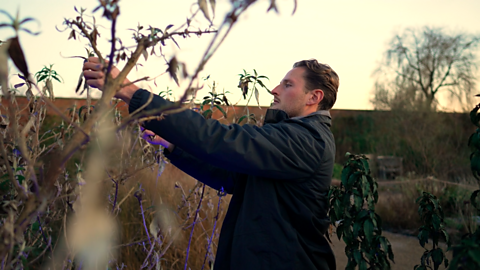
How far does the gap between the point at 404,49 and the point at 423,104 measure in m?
9.19

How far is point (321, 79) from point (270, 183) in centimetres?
72

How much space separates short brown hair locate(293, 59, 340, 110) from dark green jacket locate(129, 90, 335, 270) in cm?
26

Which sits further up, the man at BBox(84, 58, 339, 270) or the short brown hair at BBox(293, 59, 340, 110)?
the short brown hair at BBox(293, 59, 340, 110)

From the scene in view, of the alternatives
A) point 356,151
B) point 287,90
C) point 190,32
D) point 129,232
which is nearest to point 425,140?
point 356,151

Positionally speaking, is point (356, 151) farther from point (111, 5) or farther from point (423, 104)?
point (111, 5)

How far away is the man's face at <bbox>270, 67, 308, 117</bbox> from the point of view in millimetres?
2023

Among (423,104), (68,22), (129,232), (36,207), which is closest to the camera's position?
(36,207)

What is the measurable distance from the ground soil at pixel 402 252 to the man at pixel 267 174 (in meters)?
2.72

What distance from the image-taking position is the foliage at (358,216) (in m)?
1.77

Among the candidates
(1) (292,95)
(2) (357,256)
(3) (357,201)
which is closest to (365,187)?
(3) (357,201)

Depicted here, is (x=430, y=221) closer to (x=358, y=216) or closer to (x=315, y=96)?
(x=358, y=216)

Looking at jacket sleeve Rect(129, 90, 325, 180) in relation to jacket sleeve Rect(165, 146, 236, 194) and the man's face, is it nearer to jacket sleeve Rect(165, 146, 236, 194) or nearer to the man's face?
the man's face

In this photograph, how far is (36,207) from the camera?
2.55 feet

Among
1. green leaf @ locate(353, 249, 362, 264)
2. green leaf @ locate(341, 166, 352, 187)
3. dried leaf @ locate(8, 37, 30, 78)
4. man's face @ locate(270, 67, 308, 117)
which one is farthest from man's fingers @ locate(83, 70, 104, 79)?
green leaf @ locate(353, 249, 362, 264)
